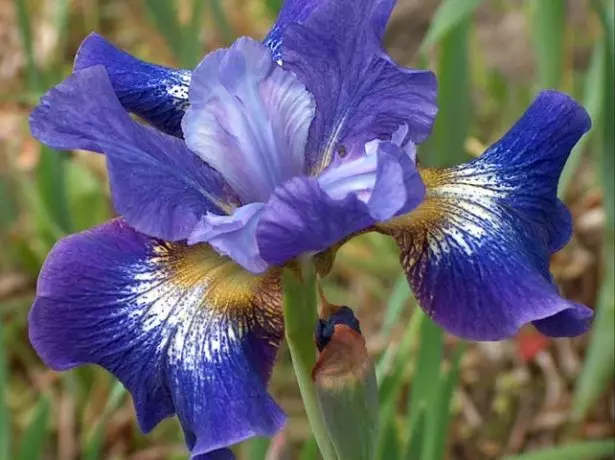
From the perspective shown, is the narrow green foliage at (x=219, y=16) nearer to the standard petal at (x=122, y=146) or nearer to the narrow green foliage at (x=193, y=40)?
the narrow green foliage at (x=193, y=40)

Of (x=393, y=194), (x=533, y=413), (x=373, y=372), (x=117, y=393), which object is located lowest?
(x=533, y=413)

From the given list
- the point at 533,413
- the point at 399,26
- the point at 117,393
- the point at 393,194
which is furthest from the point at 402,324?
the point at 393,194

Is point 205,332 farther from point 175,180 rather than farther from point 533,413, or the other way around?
point 533,413

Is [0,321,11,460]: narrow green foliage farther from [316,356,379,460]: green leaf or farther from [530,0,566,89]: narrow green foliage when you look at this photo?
[530,0,566,89]: narrow green foliage

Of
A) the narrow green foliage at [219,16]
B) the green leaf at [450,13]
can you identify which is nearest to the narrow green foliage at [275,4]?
the green leaf at [450,13]

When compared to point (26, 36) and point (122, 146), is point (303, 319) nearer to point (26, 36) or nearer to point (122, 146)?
point (122, 146)

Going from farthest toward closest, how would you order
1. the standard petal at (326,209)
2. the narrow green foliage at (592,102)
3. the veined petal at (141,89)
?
the narrow green foliage at (592,102) → the veined petal at (141,89) → the standard petal at (326,209)
